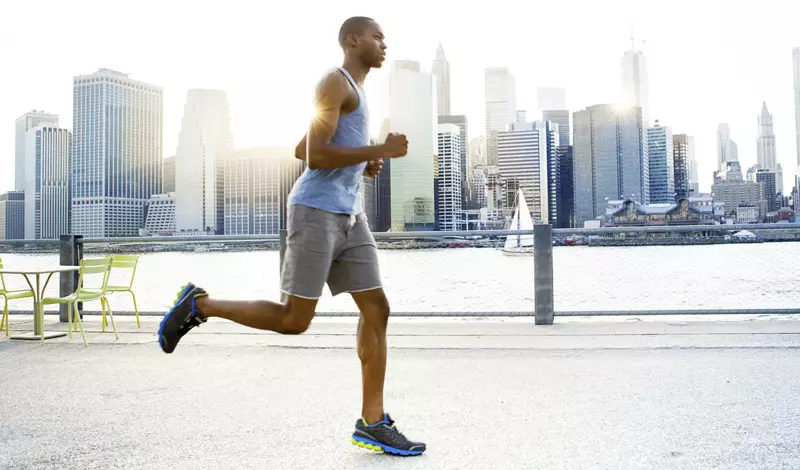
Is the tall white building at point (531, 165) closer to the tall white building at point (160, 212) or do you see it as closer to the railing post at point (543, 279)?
the tall white building at point (160, 212)

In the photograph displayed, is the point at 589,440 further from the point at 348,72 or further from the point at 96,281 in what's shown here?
the point at 96,281

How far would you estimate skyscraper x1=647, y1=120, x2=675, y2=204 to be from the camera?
15450cm

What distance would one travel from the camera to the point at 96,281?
27.5 feet

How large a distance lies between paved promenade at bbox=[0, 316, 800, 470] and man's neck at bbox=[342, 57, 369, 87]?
167 centimetres

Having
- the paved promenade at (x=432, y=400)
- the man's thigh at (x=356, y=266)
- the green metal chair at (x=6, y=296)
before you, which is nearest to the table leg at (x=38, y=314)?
the paved promenade at (x=432, y=400)

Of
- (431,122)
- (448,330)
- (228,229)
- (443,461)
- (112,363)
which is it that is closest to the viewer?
(443,461)

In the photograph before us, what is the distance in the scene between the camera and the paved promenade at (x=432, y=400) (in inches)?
110

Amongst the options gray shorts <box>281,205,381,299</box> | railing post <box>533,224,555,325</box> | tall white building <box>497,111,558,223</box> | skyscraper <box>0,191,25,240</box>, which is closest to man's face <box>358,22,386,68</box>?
gray shorts <box>281,205,381,299</box>

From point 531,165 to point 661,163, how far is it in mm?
40869

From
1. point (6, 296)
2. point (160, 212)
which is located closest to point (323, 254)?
point (6, 296)

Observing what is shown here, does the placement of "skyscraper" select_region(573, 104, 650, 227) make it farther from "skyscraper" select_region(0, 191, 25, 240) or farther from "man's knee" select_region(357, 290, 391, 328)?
"man's knee" select_region(357, 290, 391, 328)

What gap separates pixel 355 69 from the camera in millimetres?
2984

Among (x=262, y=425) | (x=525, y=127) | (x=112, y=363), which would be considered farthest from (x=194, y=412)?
(x=525, y=127)

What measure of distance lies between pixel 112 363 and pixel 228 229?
10099 centimetres
